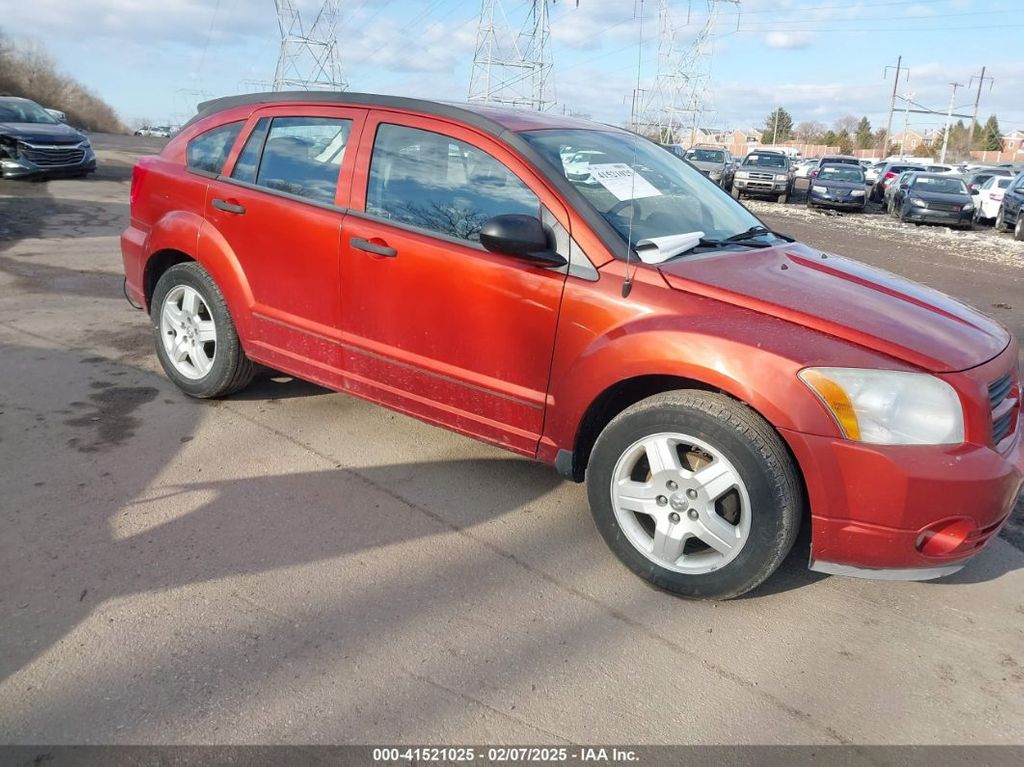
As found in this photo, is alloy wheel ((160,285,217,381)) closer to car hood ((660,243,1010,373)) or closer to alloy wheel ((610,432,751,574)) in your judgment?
alloy wheel ((610,432,751,574))

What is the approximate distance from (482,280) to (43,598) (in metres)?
2.00

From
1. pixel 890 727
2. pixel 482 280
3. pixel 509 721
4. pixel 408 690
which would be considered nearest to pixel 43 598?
pixel 408 690

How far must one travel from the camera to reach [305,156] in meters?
4.07

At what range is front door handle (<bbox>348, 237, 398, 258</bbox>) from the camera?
3607 mm

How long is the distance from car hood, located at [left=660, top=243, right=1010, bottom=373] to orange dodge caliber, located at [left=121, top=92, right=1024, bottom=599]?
0.05ft

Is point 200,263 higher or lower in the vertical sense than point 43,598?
higher

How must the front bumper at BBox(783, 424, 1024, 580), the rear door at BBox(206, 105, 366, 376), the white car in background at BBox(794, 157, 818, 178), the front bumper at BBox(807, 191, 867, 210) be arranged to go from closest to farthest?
1. the front bumper at BBox(783, 424, 1024, 580)
2. the rear door at BBox(206, 105, 366, 376)
3. the front bumper at BBox(807, 191, 867, 210)
4. the white car in background at BBox(794, 157, 818, 178)

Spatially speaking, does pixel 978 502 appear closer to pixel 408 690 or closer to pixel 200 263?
pixel 408 690

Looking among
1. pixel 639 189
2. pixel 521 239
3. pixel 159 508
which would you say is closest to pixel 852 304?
pixel 639 189

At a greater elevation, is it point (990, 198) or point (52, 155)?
point (990, 198)

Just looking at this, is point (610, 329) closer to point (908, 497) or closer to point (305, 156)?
point (908, 497)

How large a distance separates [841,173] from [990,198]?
192 inches

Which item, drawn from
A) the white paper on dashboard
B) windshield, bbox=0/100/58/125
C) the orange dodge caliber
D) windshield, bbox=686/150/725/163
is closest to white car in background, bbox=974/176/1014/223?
windshield, bbox=686/150/725/163

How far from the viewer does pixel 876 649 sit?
109 inches
